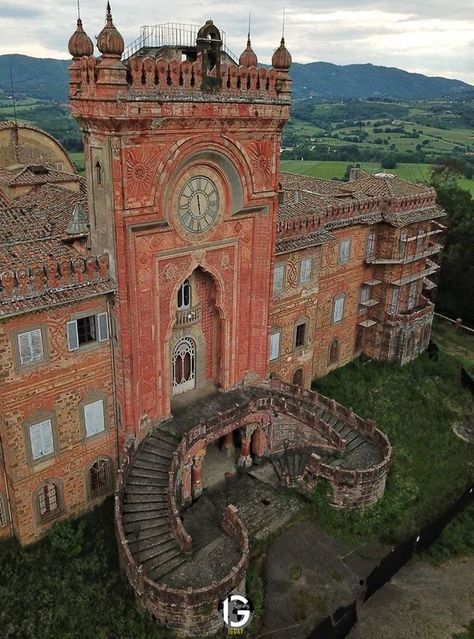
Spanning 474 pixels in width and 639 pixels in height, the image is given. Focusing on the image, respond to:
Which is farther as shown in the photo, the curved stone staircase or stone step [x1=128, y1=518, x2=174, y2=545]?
stone step [x1=128, y1=518, x2=174, y2=545]

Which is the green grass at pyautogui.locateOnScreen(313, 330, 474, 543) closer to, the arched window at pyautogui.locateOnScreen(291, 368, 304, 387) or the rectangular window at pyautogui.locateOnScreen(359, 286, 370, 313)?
the arched window at pyautogui.locateOnScreen(291, 368, 304, 387)

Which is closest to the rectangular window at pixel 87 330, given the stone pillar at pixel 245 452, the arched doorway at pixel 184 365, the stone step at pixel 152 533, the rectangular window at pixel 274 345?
the arched doorway at pixel 184 365

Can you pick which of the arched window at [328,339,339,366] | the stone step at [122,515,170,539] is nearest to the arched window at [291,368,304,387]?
the arched window at [328,339,339,366]

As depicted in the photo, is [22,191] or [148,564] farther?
[22,191]

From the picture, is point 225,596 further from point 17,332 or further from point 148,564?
point 17,332

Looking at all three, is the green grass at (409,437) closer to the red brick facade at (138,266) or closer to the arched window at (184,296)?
the red brick facade at (138,266)

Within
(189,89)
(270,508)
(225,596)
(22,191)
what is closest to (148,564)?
(225,596)

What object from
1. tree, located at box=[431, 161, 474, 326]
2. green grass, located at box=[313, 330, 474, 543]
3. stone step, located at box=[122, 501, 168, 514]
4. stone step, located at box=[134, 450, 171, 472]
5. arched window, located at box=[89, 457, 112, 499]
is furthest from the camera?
tree, located at box=[431, 161, 474, 326]
